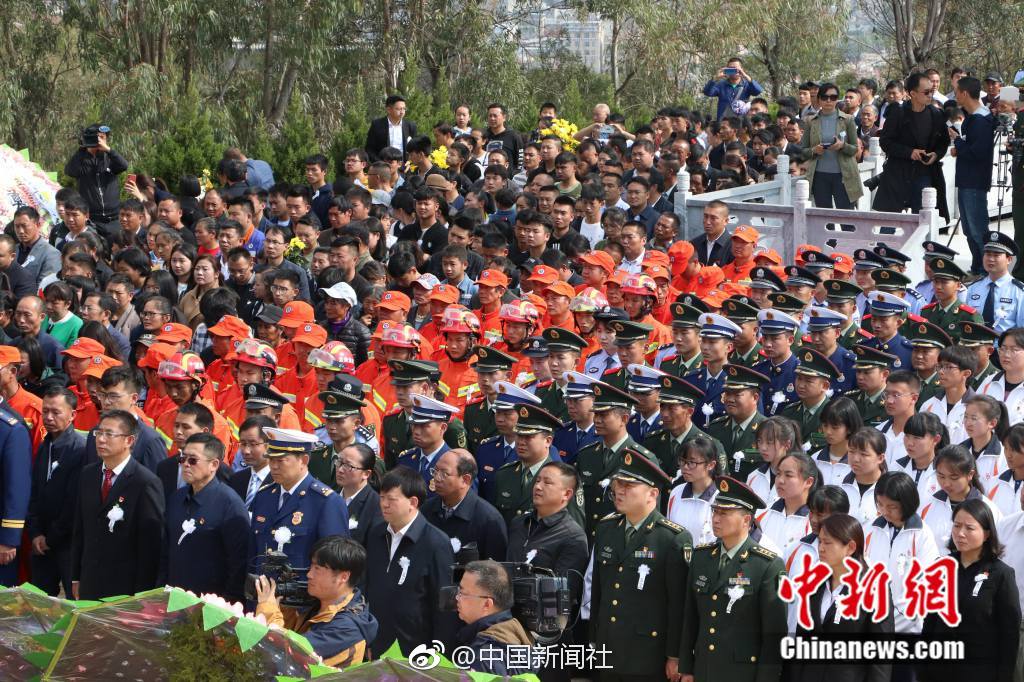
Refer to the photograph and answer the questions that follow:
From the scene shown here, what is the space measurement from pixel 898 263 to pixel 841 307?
1452mm

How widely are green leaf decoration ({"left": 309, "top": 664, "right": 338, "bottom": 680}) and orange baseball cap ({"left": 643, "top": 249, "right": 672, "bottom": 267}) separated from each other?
6.56 meters

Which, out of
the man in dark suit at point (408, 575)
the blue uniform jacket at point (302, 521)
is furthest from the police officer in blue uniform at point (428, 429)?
the man in dark suit at point (408, 575)

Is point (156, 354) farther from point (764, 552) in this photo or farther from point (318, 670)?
point (318, 670)

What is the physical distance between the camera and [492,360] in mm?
8984

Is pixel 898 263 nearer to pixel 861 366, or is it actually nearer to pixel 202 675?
pixel 861 366

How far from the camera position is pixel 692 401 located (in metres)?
8.17

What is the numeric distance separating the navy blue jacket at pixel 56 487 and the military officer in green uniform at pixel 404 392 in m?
1.79

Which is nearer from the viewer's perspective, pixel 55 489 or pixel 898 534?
pixel 898 534

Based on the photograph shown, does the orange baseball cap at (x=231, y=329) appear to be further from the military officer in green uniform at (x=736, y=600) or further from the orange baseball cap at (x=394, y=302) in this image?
the military officer in green uniform at (x=736, y=600)

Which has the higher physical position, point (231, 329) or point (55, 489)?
point (231, 329)

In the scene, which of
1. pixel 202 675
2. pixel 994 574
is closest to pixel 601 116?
pixel 994 574

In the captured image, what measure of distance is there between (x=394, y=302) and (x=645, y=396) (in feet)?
7.72

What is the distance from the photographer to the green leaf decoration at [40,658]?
5.12 m

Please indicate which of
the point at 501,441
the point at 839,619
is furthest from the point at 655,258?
the point at 839,619
